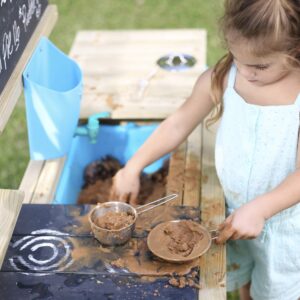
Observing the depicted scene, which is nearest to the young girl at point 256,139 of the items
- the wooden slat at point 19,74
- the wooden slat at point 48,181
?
the wooden slat at point 48,181


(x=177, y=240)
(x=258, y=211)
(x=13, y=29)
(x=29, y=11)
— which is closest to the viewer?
(x=177, y=240)

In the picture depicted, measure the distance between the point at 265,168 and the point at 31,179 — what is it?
2.73 feet

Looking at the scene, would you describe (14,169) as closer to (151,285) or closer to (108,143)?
(108,143)

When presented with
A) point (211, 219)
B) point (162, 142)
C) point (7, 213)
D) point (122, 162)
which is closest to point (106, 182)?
point (122, 162)

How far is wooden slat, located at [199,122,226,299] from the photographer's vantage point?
1.49m

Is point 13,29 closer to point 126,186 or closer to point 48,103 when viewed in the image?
point 48,103

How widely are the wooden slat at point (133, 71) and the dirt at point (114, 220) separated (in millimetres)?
936

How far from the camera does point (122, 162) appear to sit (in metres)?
2.65

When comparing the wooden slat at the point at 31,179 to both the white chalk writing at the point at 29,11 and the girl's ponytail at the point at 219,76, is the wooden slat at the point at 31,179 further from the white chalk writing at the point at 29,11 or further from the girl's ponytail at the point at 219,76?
the girl's ponytail at the point at 219,76

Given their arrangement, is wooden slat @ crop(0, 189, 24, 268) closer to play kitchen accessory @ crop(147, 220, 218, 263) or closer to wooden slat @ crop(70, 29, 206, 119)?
play kitchen accessory @ crop(147, 220, 218, 263)

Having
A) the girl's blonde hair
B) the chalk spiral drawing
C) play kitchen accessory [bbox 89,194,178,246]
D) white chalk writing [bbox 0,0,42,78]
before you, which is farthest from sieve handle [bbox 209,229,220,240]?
white chalk writing [bbox 0,0,42,78]

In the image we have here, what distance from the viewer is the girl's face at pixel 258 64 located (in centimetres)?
158

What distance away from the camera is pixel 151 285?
142cm

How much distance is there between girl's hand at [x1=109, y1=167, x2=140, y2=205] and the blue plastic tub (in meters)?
0.36
